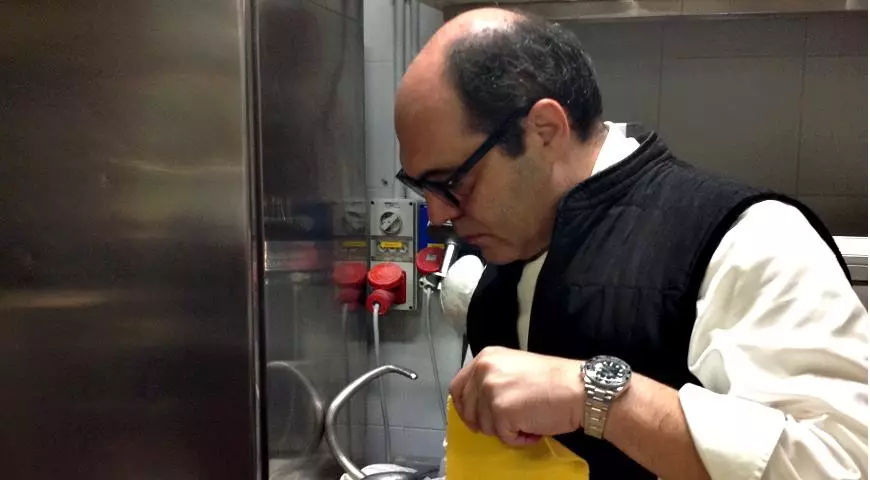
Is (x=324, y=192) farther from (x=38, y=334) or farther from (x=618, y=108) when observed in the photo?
(x=618, y=108)

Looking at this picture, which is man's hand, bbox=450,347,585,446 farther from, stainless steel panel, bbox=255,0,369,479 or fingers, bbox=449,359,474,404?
stainless steel panel, bbox=255,0,369,479

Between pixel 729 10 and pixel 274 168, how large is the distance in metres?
0.84

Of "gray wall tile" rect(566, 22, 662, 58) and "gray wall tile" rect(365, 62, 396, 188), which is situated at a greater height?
"gray wall tile" rect(566, 22, 662, 58)

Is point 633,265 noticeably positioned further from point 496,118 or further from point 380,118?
point 380,118

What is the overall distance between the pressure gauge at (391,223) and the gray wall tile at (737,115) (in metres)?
0.57

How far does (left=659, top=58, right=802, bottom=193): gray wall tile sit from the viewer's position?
1.54 m

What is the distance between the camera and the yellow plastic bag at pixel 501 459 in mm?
723

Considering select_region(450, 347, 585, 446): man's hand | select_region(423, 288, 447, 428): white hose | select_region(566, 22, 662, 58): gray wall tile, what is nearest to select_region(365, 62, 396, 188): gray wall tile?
select_region(423, 288, 447, 428): white hose

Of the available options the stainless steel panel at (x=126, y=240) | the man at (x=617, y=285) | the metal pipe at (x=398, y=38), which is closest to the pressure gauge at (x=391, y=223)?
the metal pipe at (x=398, y=38)

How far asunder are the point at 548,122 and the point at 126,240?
679 mm

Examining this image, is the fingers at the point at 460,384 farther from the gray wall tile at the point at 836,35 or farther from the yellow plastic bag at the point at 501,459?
the gray wall tile at the point at 836,35

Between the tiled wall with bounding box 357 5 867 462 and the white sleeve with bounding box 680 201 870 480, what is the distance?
3.09 ft

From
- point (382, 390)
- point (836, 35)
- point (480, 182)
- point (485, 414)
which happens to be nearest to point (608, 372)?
point (485, 414)

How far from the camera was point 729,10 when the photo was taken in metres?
1.38
